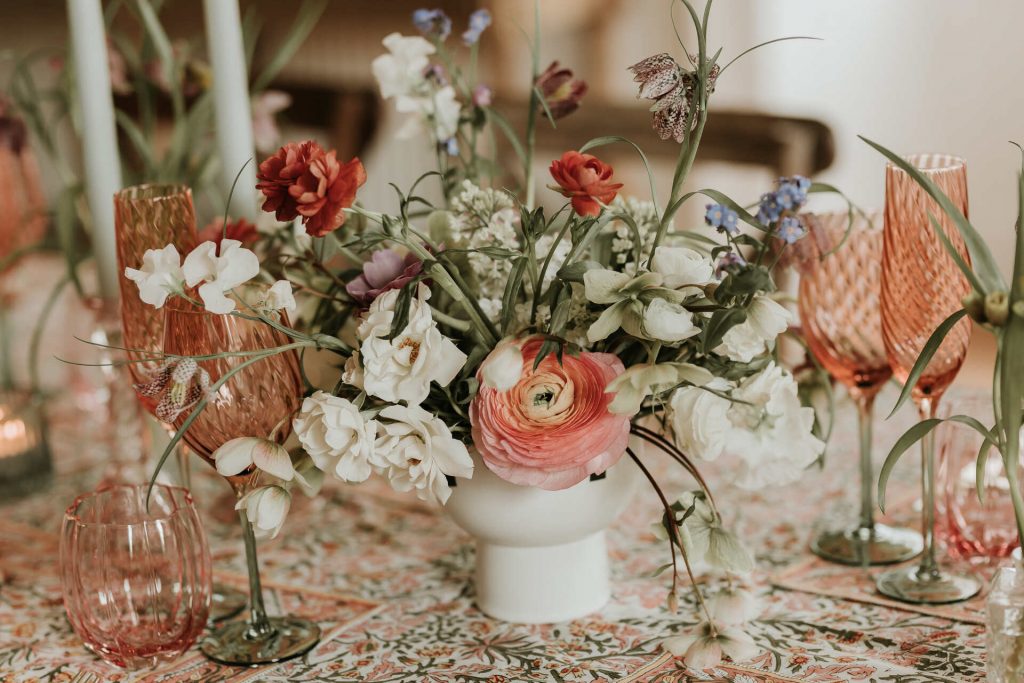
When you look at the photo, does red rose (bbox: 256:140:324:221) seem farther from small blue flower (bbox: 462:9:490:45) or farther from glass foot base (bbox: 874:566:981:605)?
glass foot base (bbox: 874:566:981:605)

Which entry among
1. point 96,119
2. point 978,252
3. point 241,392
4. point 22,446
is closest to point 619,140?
point 978,252

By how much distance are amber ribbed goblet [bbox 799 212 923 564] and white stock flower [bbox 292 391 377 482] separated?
44 cm

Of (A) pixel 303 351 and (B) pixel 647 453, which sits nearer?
(A) pixel 303 351

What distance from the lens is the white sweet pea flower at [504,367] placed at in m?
0.82

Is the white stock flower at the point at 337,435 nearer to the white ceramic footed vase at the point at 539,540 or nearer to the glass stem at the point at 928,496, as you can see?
the white ceramic footed vase at the point at 539,540

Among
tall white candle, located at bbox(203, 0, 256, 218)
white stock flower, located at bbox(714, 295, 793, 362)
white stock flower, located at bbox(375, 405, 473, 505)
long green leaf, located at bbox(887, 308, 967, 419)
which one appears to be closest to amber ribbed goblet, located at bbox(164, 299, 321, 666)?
white stock flower, located at bbox(375, 405, 473, 505)

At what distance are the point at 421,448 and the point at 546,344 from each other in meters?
0.13

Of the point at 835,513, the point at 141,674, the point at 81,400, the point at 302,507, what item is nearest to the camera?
the point at 141,674

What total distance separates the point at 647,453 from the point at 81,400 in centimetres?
88

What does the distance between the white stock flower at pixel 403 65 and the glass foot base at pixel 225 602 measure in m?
0.49

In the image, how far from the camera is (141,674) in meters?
0.94

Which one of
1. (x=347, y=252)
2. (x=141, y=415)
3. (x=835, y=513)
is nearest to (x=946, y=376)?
(x=835, y=513)

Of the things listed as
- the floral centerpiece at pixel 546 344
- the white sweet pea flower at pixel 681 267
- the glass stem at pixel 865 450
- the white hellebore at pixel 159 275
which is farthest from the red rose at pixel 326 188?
the glass stem at pixel 865 450

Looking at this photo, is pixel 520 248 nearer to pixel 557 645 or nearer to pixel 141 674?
pixel 557 645
